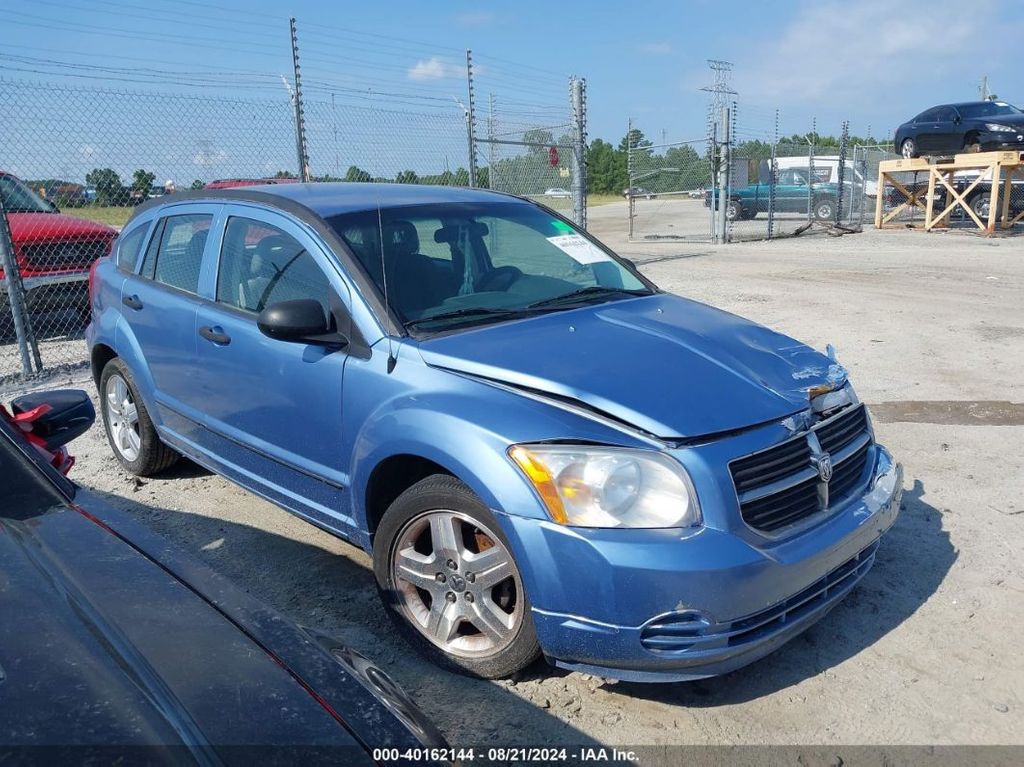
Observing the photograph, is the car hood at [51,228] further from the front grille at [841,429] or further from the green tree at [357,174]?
the front grille at [841,429]

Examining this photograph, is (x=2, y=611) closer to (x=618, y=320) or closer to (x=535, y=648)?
(x=535, y=648)

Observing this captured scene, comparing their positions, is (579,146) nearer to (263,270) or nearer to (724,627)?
(263,270)

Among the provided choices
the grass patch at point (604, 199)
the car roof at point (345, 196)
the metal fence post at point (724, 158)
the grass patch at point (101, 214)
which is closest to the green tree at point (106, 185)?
the grass patch at point (101, 214)

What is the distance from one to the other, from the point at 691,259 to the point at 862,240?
5906mm

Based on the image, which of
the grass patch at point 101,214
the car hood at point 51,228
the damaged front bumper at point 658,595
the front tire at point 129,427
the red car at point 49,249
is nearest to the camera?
the damaged front bumper at point 658,595

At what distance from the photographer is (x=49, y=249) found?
871 cm

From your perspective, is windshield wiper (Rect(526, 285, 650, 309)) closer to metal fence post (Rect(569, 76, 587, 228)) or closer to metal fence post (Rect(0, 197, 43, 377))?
metal fence post (Rect(0, 197, 43, 377))

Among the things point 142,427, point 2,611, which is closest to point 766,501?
point 2,611

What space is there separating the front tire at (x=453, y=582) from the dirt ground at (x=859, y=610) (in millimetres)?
124

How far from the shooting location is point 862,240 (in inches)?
790

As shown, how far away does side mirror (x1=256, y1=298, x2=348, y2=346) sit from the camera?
128 inches

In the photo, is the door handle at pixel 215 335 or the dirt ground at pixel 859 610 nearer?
the dirt ground at pixel 859 610

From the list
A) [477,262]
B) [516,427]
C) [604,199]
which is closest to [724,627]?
[516,427]

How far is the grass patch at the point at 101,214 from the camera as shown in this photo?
9023mm
